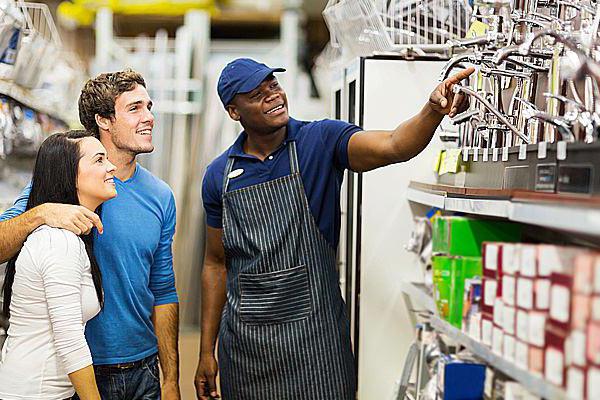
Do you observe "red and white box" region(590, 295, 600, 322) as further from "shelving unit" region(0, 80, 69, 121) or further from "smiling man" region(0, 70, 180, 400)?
"shelving unit" region(0, 80, 69, 121)

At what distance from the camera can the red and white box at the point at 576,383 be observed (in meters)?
1.46

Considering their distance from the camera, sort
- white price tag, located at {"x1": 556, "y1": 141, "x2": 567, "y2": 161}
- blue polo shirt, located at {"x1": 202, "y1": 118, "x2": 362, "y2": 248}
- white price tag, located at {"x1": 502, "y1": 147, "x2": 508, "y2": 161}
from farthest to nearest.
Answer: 1. blue polo shirt, located at {"x1": 202, "y1": 118, "x2": 362, "y2": 248}
2. white price tag, located at {"x1": 502, "y1": 147, "x2": 508, "y2": 161}
3. white price tag, located at {"x1": 556, "y1": 141, "x2": 567, "y2": 161}

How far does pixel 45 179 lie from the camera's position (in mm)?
2764

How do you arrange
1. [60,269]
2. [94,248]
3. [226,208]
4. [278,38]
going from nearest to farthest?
[60,269] < [94,248] < [226,208] < [278,38]

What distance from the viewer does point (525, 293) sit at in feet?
5.63

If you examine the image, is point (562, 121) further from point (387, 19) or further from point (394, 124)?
point (387, 19)

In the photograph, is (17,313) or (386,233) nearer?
(17,313)

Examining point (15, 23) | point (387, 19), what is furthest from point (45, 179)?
point (387, 19)

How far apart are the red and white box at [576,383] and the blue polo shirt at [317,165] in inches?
62.6

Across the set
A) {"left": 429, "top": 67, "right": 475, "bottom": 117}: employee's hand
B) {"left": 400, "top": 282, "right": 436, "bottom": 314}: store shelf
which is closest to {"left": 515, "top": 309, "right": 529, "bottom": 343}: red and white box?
{"left": 429, "top": 67, "right": 475, "bottom": 117}: employee's hand

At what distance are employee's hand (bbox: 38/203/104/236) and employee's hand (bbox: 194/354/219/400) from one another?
898mm

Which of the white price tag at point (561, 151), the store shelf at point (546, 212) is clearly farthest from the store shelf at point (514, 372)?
the white price tag at point (561, 151)

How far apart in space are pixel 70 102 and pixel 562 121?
17.4ft

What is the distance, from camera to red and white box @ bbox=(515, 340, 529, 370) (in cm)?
171
